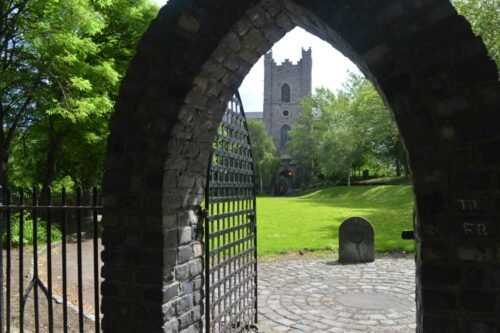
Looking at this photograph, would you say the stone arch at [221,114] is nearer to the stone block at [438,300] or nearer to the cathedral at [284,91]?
the stone block at [438,300]

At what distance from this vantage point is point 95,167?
63.0 feet

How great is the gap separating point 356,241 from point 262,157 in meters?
46.2

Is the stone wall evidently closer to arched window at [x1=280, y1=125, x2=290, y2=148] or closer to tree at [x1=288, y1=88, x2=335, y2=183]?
arched window at [x1=280, y1=125, x2=290, y2=148]

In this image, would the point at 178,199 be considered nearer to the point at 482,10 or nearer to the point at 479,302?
the point at 479,302

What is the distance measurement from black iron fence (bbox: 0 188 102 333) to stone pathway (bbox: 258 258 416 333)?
2988mm

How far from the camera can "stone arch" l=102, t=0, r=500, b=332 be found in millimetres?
2736

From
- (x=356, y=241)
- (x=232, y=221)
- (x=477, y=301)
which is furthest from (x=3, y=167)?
(x=477, y=301)

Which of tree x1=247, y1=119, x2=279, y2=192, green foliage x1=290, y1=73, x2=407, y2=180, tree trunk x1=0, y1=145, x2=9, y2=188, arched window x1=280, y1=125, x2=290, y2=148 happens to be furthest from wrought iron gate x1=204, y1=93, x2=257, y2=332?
arched window x1=280, y1=125, x2=290, y2=148

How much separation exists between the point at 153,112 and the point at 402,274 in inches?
290

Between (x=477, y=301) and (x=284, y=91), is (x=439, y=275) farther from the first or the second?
(x=284, y=91)

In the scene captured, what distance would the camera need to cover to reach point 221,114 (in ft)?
14.7

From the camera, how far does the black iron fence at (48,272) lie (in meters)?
3.92

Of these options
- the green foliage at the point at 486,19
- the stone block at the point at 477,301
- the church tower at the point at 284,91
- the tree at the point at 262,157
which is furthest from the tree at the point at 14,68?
the church tower at the point at 284,91

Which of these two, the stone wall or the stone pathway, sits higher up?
the stone wall
